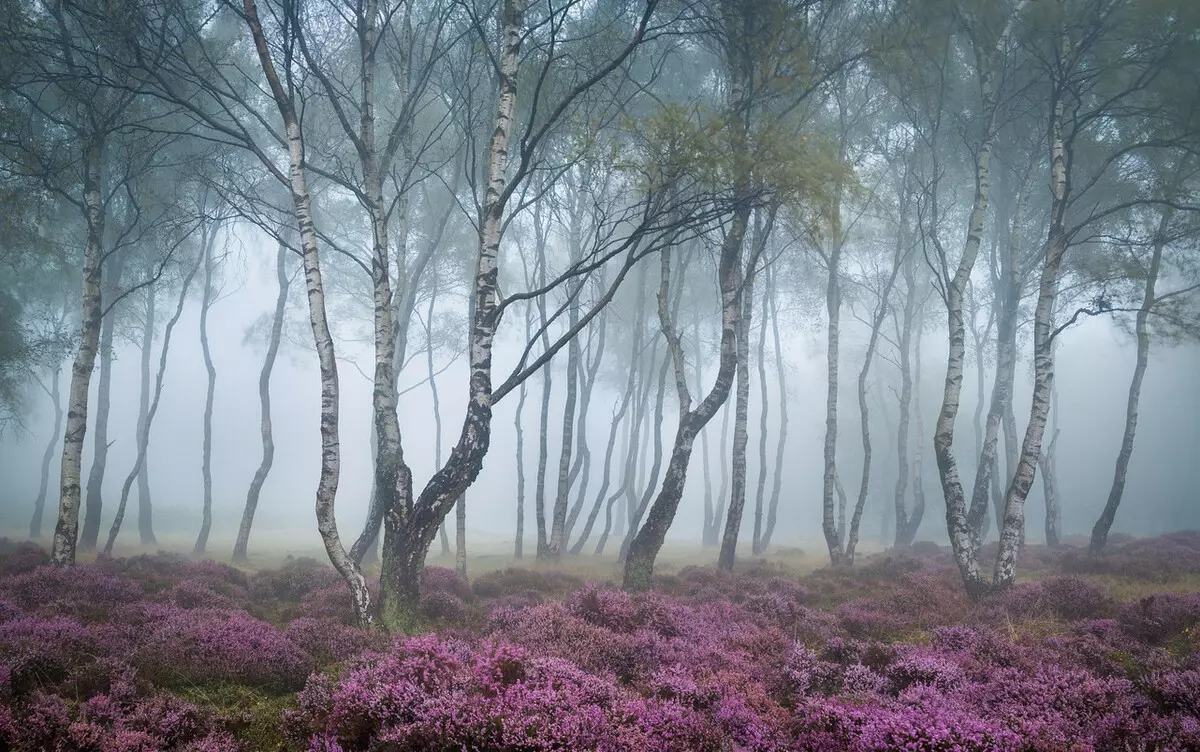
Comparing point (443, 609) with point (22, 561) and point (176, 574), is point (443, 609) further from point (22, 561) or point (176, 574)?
point (22, 561)

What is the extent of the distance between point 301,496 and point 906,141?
76.7m

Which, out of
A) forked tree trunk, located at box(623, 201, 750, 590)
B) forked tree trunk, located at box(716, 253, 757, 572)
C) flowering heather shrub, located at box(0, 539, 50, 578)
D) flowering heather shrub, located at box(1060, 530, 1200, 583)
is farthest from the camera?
forked tree trunk, located at box(716, 253, 757, 572)

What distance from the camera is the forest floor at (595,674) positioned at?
4191 mm

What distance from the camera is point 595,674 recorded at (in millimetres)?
5895

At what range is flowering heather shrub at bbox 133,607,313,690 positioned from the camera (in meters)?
5.97

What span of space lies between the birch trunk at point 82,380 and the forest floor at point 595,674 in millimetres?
1420

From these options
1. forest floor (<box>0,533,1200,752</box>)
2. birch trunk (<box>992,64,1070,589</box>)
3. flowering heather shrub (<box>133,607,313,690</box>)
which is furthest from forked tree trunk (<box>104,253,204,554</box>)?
birch trunk (<box>992,64,1070,589</box>)

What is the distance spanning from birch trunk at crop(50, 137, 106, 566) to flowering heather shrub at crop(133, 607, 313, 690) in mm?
6084

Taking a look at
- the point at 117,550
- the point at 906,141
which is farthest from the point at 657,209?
the point at 117,550

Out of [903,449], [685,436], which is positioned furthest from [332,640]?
[903,449]

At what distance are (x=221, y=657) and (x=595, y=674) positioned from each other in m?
3.92

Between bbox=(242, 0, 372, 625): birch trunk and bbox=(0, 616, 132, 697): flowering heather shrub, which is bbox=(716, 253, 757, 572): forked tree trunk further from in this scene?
bbox=(0, 616, 132, 697): flowering heather shrub

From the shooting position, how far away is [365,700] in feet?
15.0

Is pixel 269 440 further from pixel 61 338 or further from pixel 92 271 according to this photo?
pixel 92 271
